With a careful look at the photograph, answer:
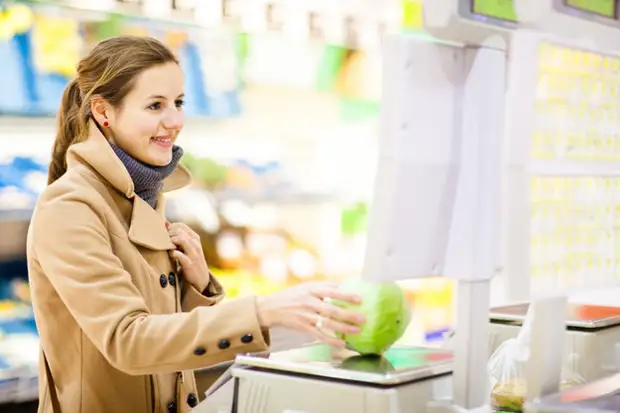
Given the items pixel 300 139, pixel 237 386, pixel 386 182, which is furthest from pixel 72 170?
pixel 300 139

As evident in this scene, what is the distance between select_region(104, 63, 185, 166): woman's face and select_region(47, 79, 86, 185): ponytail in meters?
0.10

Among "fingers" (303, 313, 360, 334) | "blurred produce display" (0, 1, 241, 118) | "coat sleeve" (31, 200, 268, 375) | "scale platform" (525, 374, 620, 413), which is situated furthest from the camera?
"blurred produce display" (0, 1, 241, 118)

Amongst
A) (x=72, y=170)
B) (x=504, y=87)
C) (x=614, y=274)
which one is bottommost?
(x=614, y=274)

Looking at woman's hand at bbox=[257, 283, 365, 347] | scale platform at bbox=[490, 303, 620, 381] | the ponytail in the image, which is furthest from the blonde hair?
scale platform at bbox=[490, 303, 620, 381]

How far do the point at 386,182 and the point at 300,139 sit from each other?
338 centimetres

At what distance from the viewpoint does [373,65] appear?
516 centimetres

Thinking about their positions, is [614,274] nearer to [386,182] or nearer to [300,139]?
[386,182]

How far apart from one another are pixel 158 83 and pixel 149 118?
85 millimetres

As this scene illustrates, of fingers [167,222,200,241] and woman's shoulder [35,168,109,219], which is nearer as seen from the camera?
woman's shoulder [35,168,109,219]

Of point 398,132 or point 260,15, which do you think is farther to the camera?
point 260,15

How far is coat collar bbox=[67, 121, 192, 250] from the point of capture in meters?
2.11

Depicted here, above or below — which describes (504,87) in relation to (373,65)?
below

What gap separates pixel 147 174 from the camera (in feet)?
7.33

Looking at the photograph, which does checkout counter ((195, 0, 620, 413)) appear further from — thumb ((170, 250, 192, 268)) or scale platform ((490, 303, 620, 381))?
thumb ((170, 250, 192, 268))
